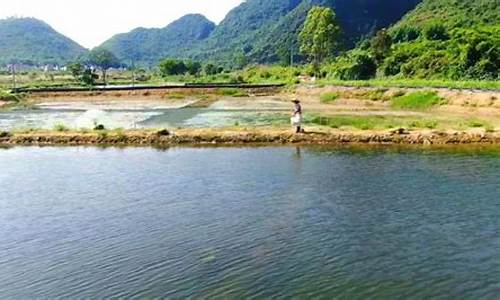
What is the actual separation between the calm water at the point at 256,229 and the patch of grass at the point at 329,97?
36910mm

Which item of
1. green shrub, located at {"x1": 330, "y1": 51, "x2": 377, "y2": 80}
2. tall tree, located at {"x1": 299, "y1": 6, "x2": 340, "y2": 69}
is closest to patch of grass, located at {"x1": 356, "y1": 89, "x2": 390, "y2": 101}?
green shrub, located at {"x1": 330, "y1": 51, "x2": 377, "y2": 80}

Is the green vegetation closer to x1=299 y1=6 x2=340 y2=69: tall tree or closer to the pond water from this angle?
the pond water

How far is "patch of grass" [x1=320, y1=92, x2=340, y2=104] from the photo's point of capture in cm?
6008

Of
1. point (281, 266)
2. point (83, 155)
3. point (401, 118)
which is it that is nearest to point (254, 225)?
point (281, 266)

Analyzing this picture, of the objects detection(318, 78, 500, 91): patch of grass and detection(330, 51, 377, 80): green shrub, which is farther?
detection(330, 51, 377, 80): green shrub

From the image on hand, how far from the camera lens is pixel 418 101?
49.8 meters

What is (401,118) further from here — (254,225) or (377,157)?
(254,225)

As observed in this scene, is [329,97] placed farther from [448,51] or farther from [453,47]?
[453,47]

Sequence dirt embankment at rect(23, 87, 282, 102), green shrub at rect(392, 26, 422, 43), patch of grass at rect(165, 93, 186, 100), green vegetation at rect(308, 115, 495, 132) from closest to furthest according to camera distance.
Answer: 1. green vegetation at rect(308, 115, 495, 132)
2. patch of grass at rect(165, 93, 186, 100)
3. dirt embankment at rect(23, 87, 282, 102)
4. green shrub at rect(392, 26, 422, 43)

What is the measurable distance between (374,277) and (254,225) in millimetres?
4153

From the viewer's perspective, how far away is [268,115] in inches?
1759

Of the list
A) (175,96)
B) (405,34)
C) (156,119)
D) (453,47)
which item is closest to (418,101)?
(156,119)

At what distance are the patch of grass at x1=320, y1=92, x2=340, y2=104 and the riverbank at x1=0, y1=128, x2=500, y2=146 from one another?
29.8 metres

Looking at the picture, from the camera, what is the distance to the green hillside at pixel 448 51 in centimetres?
5894
